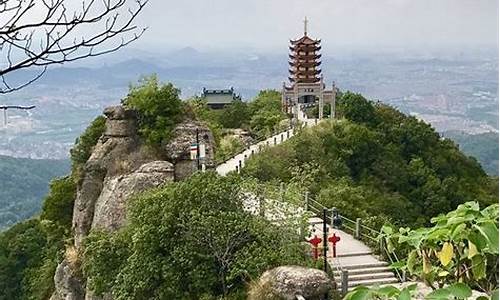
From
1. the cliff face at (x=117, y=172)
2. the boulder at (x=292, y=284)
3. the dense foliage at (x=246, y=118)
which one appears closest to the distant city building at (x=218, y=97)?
the dense foliage at (x=246, y=118)

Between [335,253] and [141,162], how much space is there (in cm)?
583

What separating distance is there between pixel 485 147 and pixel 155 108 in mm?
9847

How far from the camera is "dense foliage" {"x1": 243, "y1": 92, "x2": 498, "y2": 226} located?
1817 centimetres

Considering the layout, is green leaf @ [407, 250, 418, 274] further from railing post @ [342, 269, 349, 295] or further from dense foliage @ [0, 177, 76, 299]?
dense foliage @ [0, 177, 76, 299]

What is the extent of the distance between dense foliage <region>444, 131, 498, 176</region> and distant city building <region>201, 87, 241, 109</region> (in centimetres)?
966

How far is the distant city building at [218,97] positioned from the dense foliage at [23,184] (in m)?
34.4

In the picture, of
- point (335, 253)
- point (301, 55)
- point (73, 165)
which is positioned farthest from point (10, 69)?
point (301, 55)

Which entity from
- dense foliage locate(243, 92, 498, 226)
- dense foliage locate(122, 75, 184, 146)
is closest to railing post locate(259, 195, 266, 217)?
dense foliage locate(243, 92, 498, 226)

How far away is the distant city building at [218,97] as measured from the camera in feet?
107

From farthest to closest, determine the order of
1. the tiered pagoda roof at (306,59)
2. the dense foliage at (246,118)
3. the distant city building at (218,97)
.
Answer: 1. the distant city building at (218,97)
2. the tiered pagoda roof at (306,59)
3. the dense foliage at (246,118)

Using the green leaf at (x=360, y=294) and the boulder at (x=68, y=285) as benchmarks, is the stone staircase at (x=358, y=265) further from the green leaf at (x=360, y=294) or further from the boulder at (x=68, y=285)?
the green leaf at (x=360, y=294)

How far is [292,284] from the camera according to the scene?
34.6 ft

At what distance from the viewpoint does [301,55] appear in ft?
102

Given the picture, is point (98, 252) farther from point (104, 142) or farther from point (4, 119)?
point (4, 119)
